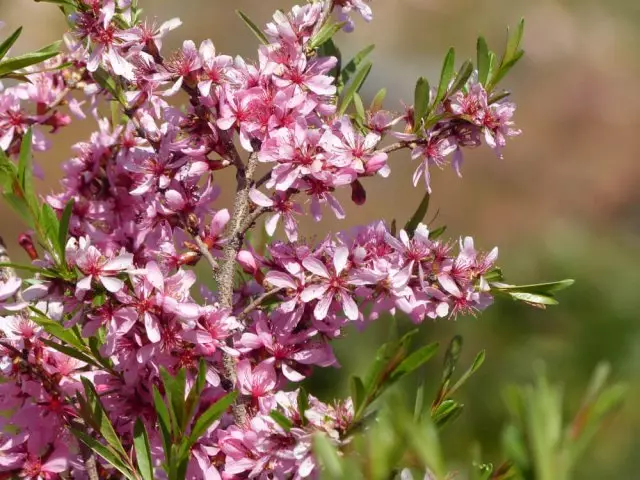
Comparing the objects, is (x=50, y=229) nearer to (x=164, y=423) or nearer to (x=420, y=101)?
(x=164, y=423)

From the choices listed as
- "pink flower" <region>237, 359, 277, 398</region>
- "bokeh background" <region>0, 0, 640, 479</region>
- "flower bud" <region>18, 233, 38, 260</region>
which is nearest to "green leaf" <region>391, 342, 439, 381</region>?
"pink flower" <region>237, 359, 277, 398</region>

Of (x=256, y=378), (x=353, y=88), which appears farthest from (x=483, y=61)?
(x=256, y=378)

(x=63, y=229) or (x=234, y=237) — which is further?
(x=234, y=237)

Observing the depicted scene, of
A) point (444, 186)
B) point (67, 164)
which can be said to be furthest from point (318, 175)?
point (444, 186)

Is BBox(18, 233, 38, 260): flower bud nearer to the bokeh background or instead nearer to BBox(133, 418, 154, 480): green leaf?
BBox(133, 418, 154, 480): green leaf

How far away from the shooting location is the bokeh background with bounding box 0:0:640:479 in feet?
10.5

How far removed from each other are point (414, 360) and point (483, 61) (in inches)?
14.9

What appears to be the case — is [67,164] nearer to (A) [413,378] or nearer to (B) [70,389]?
(B) [70,389]

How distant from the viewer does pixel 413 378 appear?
9.66ft

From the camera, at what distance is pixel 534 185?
741cm

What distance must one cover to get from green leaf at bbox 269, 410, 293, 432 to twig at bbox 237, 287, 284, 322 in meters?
0.13

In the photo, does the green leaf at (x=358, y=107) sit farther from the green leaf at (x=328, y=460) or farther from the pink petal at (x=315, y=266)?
the green leaf at (x=328, y=460)

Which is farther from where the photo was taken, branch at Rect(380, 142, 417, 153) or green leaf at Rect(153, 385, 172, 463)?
branch at Rect(380, 142, 417, 153)

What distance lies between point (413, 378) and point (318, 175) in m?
2.25
